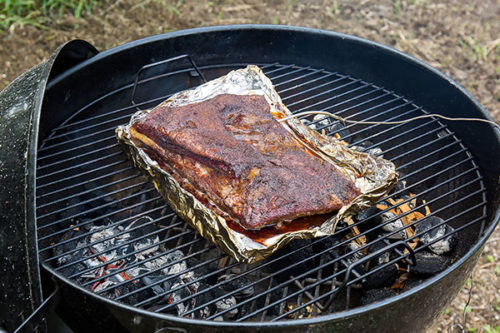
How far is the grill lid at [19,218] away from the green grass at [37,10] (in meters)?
4.06

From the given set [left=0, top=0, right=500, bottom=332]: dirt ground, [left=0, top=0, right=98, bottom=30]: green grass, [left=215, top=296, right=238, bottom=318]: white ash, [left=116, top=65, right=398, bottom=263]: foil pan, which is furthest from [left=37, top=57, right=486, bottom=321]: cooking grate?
[left=0, top=0, right=98, bottom=30]: green grass

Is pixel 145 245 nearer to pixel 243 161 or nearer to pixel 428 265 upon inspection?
pixel 243 161

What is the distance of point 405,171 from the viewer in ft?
11.3

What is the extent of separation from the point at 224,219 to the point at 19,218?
0.92m

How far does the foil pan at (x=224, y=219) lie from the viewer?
2275mm

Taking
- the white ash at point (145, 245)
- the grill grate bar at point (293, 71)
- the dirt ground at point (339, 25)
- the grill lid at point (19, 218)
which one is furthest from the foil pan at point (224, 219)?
the dirt ground at point (339, 25)

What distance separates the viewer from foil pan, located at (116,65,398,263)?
2.28 meters

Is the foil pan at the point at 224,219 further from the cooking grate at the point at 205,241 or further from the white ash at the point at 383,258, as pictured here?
the white ash at the point at 383,258

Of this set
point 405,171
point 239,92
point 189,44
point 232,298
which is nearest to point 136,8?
point 189,44

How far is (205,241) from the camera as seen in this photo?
3047 mm

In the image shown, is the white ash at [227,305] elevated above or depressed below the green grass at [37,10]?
below

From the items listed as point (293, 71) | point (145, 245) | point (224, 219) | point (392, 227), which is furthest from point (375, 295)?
point (293, 71)

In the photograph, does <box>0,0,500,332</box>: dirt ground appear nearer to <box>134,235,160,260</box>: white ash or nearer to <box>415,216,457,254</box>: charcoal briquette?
<box>415,216,457,254</box>: charcoal briquette

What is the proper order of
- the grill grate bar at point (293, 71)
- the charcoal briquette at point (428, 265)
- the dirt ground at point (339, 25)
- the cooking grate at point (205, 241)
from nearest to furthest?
the cooking grate at point (205, 241), the charcoal briquette at point (428, 265), the grill grate bar at point (293, 71), the dirt ground at point (339, 25)
